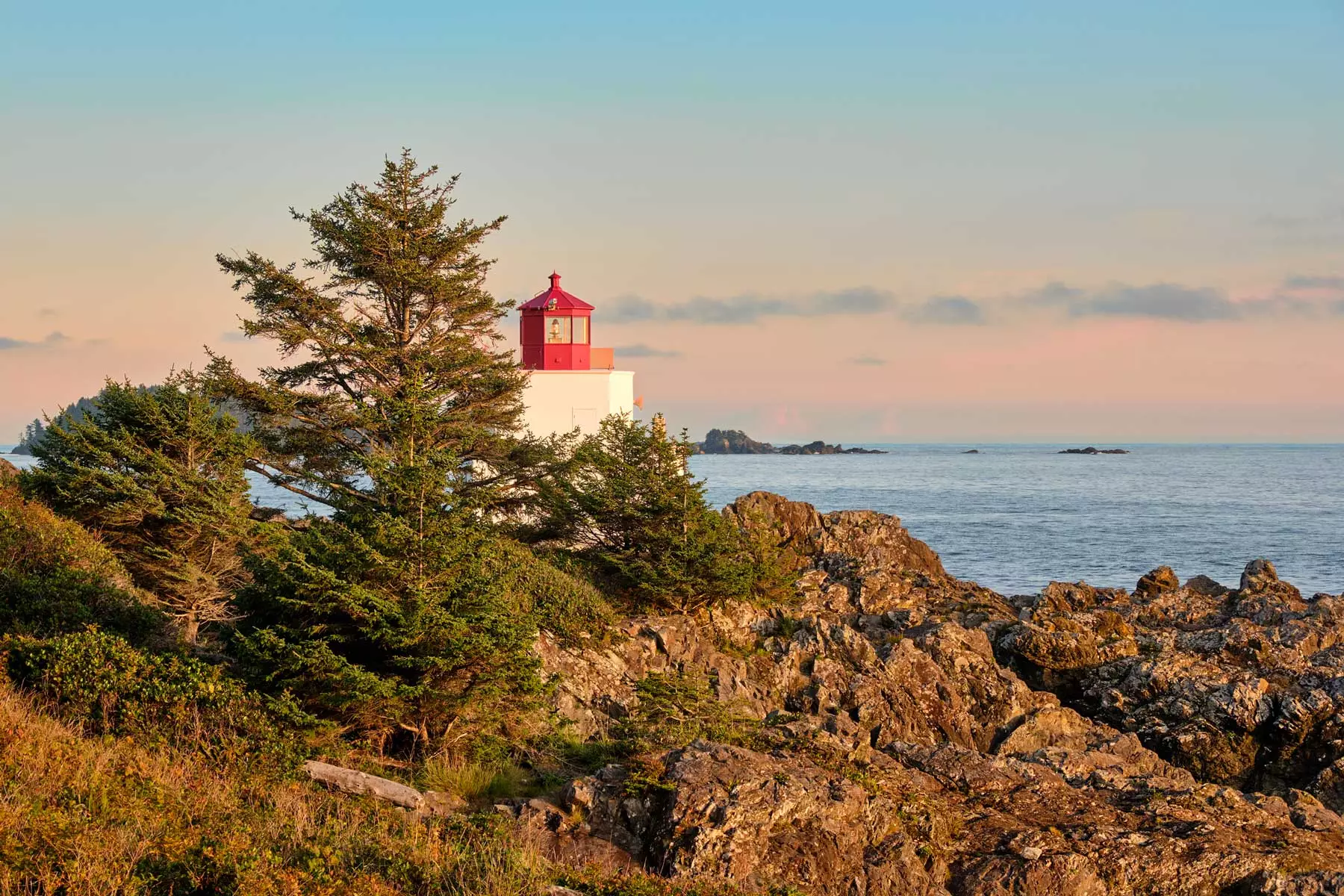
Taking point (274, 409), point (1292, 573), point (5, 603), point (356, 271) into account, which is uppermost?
point (356, 271)

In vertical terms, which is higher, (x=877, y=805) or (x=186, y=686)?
(x=186, y=686)

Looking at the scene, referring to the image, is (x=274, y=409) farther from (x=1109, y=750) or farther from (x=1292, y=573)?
(x=1292, y=573)

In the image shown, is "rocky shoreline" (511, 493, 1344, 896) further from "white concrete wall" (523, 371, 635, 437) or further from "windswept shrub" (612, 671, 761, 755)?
"white concrete wall" (523, 371, 635, 437)

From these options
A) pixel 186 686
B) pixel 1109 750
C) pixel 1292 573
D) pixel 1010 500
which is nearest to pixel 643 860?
pixel 186 686

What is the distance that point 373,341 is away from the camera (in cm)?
2264

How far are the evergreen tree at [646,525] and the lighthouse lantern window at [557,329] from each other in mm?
7433

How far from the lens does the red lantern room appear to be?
29.9 m

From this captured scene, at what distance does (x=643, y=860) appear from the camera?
28.8 feet

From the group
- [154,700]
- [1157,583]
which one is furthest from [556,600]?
[1157,583]

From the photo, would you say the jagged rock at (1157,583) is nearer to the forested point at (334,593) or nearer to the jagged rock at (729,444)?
the forested point at (334,593)

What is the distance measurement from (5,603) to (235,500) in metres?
5.95

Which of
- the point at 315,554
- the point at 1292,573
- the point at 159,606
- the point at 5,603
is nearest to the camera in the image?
the point at 315,554

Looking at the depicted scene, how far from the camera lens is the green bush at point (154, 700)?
375 inches

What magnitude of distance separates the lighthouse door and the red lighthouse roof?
286cm
